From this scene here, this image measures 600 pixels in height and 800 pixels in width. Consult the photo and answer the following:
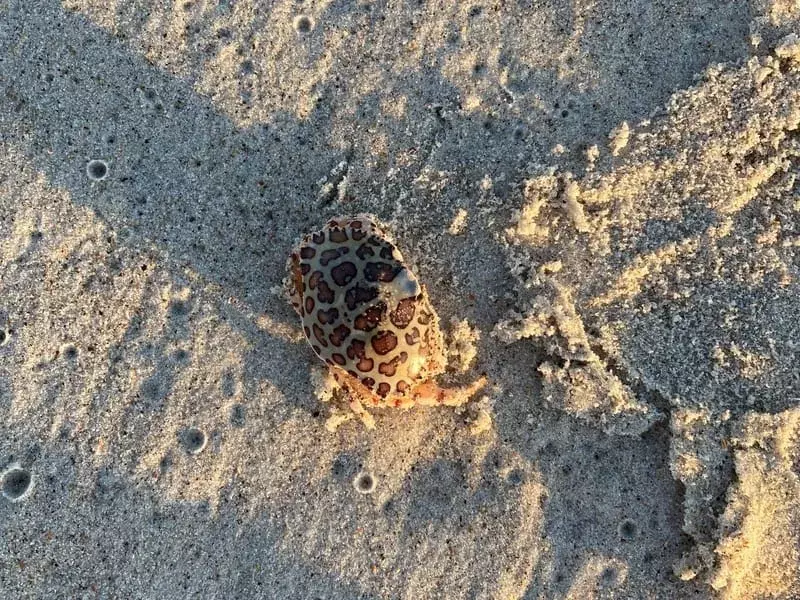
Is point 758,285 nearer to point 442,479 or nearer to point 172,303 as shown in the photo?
point 442,479

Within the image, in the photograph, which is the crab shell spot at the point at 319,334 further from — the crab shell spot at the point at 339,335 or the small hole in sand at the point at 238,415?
the small hole in sand at the point at 238,415

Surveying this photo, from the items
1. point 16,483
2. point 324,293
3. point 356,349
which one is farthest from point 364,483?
point 16,483

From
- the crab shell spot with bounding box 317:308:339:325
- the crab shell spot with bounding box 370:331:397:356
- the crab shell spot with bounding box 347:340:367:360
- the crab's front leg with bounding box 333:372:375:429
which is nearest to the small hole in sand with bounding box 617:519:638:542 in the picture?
the crab's front leg with bounding box 333:372:375:429

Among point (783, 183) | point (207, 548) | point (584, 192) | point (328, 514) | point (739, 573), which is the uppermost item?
point (783, 183)

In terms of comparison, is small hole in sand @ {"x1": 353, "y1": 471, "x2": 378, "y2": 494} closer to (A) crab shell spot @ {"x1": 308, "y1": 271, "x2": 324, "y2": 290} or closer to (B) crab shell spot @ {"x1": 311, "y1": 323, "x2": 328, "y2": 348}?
(B) crab shell spot @ {"x1": 311, "y1": 323, "x2": 328, "y2": 348}

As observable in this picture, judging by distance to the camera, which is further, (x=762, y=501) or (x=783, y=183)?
(x=783, y=183)

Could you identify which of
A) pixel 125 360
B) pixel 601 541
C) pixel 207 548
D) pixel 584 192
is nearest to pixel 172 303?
pixel 125 360

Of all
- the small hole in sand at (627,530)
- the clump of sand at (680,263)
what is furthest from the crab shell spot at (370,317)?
the small hole in sand at (627,530)
